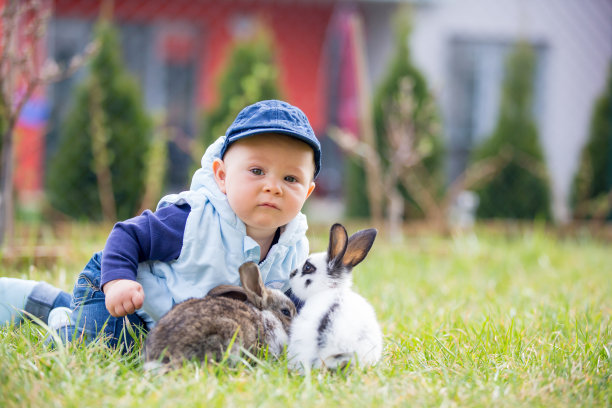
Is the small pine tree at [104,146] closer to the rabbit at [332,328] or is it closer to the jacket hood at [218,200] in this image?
the jacket hood at [218,200]

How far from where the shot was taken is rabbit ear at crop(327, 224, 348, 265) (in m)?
2.28

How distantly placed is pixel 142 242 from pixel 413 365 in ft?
3.47

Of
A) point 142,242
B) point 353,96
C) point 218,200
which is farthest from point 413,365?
point 353,96

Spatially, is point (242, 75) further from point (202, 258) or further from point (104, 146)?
point (202, 258)

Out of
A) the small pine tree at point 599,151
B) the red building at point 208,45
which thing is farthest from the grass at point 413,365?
the red building at point 208,45

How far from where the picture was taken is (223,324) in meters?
1.98

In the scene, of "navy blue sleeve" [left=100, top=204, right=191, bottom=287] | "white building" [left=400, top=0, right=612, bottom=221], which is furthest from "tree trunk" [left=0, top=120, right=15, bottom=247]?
"white building" [left=400, top=0, right=612, bottom=221]

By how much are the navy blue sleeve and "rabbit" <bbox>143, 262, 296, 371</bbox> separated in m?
0.23

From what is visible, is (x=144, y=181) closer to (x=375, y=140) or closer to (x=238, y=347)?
(x=375, y=140)

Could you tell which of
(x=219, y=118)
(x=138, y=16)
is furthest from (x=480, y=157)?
(x=138, y=16)

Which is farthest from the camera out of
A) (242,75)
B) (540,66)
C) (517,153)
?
(540,66)

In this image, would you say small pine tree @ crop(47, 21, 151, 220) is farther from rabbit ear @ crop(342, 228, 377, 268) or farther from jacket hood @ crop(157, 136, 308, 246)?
rabbit ear @ crop(342, 228, 377, 268)

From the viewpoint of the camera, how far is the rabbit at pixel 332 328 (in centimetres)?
201

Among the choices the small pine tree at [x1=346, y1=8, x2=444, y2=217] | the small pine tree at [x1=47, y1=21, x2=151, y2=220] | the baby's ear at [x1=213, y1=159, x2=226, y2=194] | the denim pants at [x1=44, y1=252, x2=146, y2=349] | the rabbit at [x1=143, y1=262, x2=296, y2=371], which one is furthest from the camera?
the small pine tree at [x1=346, y1=8, x2=444, y2=217]
